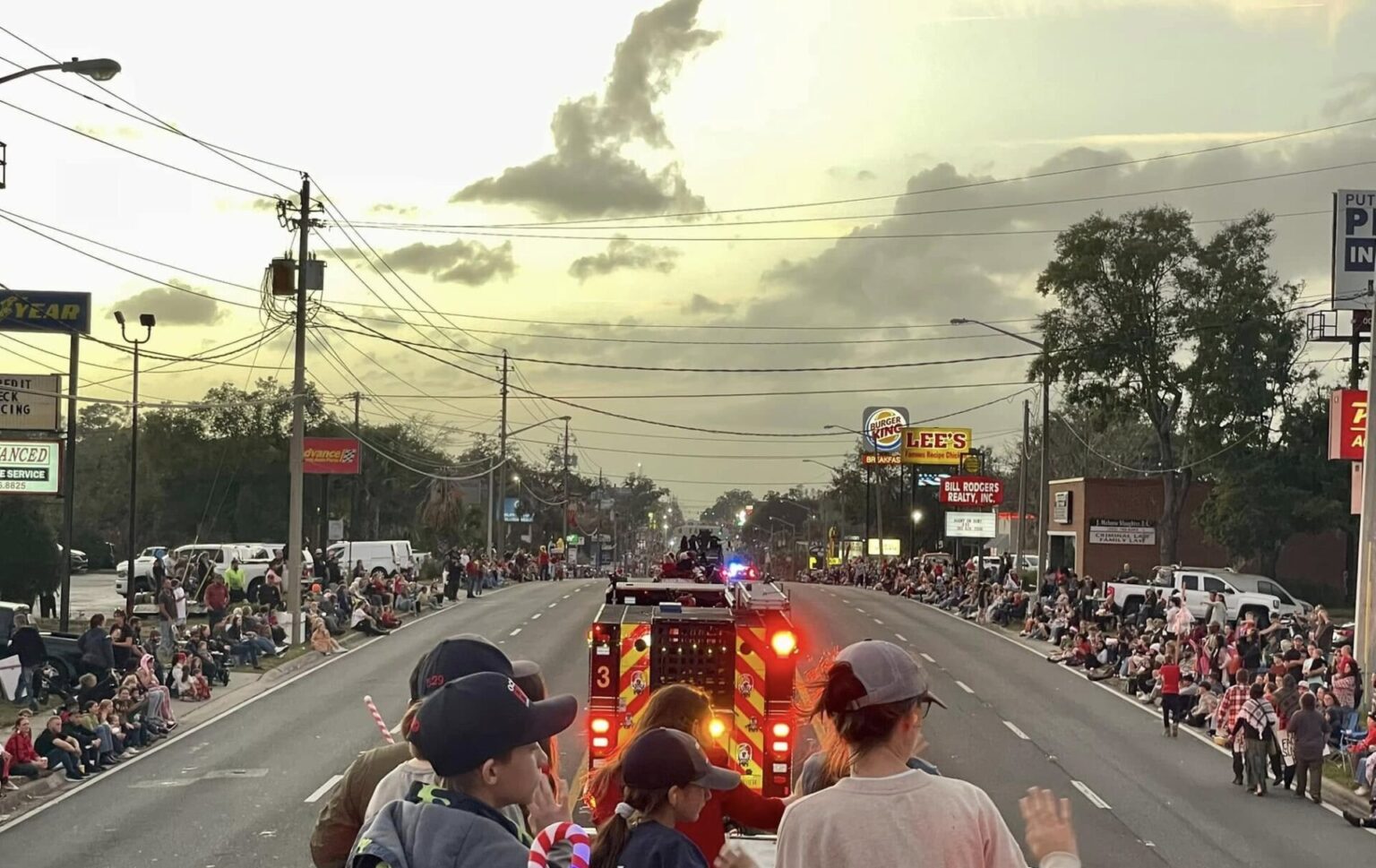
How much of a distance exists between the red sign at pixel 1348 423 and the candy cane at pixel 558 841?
3290 cm

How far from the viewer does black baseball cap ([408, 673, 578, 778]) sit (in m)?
3.74

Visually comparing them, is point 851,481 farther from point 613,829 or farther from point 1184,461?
point 613,829

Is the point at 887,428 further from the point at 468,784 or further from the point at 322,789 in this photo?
the point at 468,784

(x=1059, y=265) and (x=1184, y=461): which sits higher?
(x=1059, y=265)

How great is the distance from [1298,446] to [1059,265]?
13542 mm

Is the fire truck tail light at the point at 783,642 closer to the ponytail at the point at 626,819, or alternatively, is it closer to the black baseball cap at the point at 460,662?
the ponytail at the point at 626,819

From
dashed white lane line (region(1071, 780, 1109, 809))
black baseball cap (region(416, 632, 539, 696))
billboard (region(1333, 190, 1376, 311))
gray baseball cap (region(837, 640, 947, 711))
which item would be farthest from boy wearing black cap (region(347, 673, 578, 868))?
billboard (region(1333, 190, 1376, 311))

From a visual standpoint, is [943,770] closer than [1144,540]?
Yes

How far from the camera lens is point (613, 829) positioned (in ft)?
15.5

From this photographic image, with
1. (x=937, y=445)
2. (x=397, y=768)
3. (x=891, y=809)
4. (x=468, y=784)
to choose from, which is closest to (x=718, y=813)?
(x=397, y=768)

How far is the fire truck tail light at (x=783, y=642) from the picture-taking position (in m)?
15.2

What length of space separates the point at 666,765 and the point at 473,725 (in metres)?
1.15

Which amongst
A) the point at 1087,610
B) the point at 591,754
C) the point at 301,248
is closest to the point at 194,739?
the point at 591,754

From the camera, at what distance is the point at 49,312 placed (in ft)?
152
